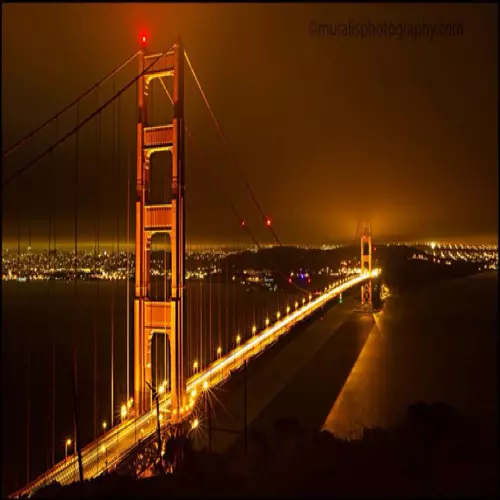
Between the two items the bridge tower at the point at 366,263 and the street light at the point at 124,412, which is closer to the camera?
the street light at the point at 124,412

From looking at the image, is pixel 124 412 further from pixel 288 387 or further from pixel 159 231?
pixel 288 387

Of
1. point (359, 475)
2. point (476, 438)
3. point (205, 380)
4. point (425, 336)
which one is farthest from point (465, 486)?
point (425, 336)

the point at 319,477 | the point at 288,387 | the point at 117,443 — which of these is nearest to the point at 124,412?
the point at 117,443

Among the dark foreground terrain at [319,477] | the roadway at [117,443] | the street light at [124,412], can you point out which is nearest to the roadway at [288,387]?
the roadway at [117,443]

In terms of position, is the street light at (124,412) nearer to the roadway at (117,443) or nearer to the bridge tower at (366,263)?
the roadway at (117,443)

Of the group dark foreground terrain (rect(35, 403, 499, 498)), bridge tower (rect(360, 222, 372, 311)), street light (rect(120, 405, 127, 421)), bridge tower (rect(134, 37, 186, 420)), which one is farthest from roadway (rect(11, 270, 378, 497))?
bridge tower (rect(360, 222, 372, 311))

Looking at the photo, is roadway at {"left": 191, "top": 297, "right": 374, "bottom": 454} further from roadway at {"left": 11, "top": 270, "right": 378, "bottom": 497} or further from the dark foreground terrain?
the dark foreground terrain
